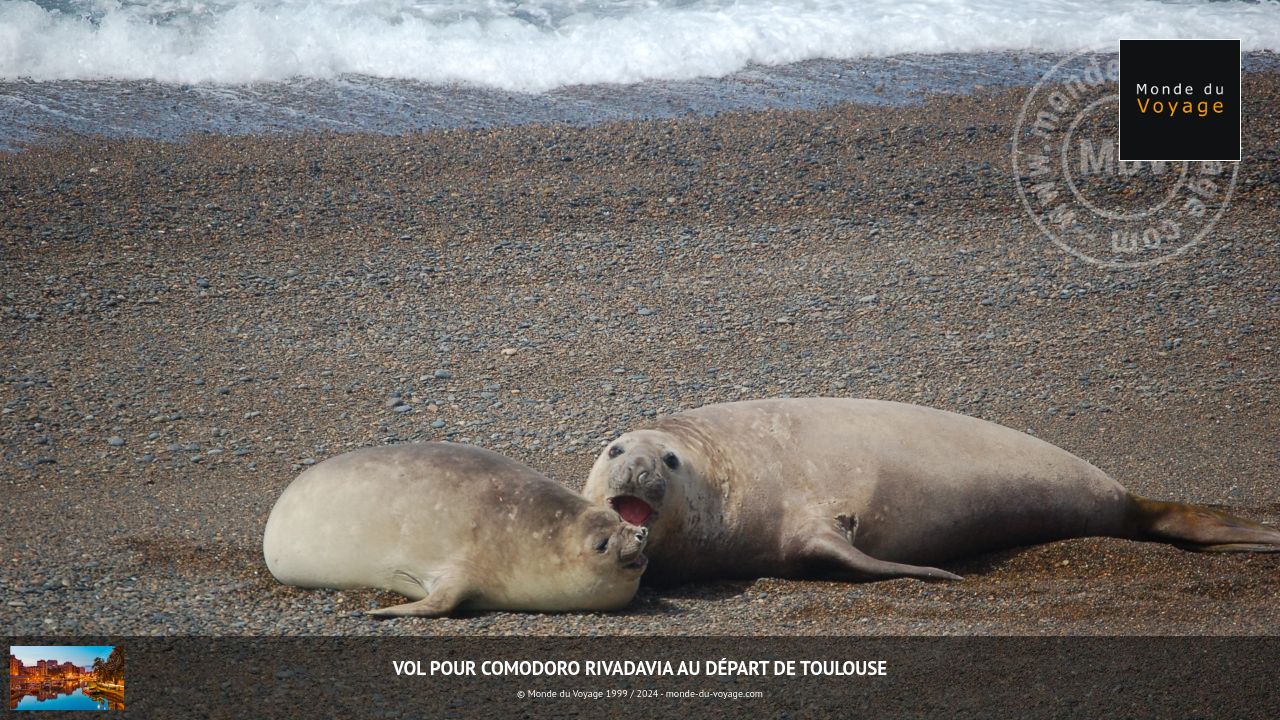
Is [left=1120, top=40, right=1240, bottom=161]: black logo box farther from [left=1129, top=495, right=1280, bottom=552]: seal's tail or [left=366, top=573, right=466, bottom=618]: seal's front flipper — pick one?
[left=366, top=573, right=466, bottom=618]: seal's front flipper

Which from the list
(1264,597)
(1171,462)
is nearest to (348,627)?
(1264,597)

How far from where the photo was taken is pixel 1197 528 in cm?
480

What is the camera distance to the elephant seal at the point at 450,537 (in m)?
3.99

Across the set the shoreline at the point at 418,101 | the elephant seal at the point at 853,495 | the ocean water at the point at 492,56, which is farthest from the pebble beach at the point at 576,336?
the ocean water at the point at 492,56

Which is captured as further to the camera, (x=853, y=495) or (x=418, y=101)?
(x=418, y=101)

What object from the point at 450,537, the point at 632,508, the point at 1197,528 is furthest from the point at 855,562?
the point at 1197,528

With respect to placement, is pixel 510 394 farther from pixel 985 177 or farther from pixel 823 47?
pixel 823 47

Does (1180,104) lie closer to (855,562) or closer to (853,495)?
(853,495)

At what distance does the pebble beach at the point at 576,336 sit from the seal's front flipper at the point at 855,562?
54 mm

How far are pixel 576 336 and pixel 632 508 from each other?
9.64 ft

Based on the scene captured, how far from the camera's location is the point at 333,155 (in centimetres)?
984

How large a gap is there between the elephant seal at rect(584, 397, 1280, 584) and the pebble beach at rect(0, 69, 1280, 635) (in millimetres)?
148

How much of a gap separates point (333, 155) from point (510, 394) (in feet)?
14.0

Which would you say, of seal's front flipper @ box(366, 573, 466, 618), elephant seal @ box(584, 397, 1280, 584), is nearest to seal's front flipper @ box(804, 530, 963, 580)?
elephant seal @ box(584, 397, 1280, 584)
